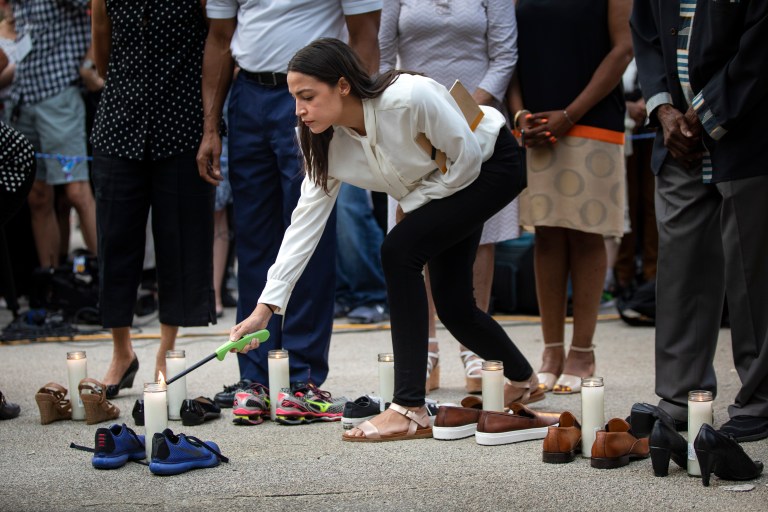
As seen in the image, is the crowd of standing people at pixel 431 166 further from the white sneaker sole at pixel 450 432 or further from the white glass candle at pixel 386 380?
the white glass candle at pixel 386 380

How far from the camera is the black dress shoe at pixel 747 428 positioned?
3736 mm

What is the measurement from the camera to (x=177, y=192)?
15.5ft

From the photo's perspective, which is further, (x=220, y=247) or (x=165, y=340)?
(x=220, y=247)

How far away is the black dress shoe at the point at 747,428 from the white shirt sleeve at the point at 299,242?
157 centimetres

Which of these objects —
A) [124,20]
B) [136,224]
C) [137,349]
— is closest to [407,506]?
[136,224]

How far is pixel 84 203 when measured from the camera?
7586 mm

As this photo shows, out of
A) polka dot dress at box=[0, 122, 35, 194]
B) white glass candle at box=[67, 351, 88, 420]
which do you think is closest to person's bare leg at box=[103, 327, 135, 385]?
white glass candle at box=[67, 351, 88, 420]

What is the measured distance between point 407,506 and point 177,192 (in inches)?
82.2

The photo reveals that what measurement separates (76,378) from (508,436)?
1.81m

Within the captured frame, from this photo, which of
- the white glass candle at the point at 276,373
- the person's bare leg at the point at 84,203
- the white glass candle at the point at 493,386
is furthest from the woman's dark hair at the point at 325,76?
the person's bare leg at the point at 84,203

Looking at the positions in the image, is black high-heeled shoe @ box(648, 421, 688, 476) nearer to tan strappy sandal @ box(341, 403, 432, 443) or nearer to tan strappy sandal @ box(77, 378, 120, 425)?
tan strappy sandal @ box(341, 403, 432, 443)

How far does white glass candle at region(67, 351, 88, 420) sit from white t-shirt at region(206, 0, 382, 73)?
4.54ft

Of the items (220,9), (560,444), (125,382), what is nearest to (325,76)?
(220,9)

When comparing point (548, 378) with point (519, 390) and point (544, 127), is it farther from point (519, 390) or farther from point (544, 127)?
point (544, 127)
